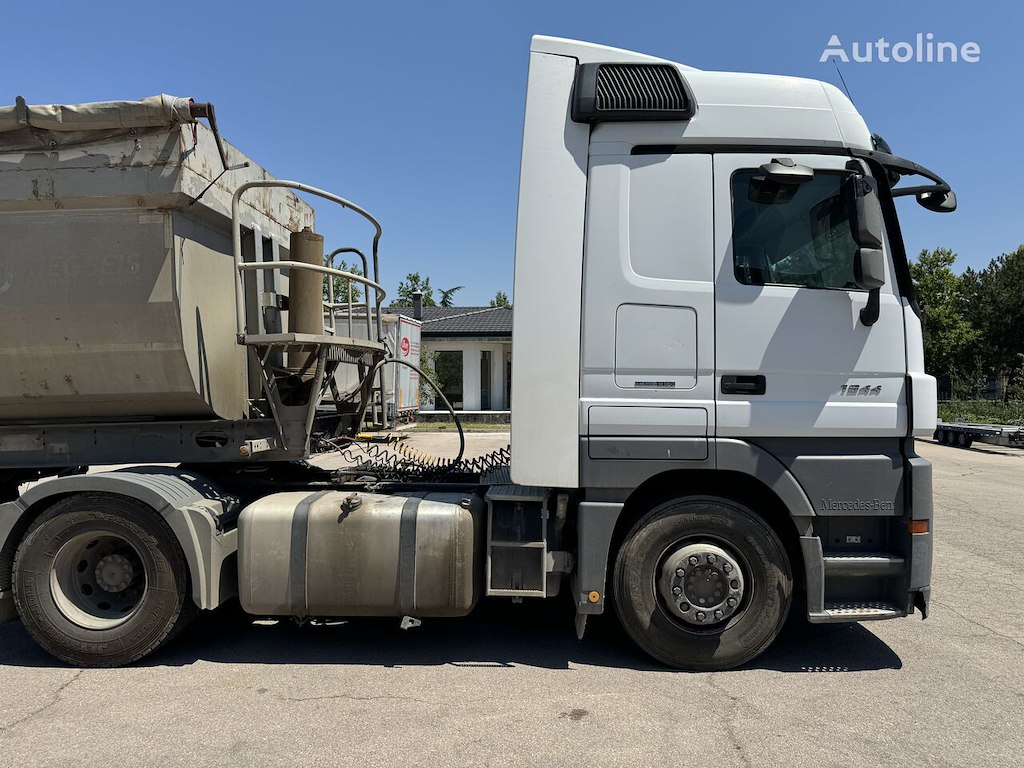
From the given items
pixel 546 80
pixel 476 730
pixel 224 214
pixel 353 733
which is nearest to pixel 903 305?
pixel 546 80

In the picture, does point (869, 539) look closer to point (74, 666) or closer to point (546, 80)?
point (546, 80)

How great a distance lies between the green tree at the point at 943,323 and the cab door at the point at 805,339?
32.8 metres

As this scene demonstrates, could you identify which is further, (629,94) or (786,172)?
(629,94)

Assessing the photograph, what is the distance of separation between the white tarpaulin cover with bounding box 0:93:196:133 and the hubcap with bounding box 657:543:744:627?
13.2 feet

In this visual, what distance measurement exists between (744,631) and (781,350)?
1.71 metres

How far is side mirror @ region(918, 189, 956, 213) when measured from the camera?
Result: 12.4 feet

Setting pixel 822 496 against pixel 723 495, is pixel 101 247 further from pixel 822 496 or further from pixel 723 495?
pixel 822 496

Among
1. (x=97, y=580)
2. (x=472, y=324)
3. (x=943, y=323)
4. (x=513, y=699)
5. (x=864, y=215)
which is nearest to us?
(x=864, y=215)

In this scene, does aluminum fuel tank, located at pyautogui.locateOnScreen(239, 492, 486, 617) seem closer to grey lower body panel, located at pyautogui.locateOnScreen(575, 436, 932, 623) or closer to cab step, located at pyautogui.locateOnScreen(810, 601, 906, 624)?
grey lower body panel, located at pyautogui.locateOnScreen(575, 436, 932, 623)

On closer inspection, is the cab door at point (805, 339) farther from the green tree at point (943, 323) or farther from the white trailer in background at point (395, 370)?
the green tree at point (943, 323)

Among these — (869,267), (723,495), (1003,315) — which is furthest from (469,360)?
(1003,315)

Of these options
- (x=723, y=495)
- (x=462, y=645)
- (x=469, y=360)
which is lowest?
(x=462, y=645)

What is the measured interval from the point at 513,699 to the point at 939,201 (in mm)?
3960

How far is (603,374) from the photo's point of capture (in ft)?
12.1
